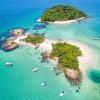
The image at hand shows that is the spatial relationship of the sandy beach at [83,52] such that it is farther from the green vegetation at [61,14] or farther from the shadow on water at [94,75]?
the green vegetation at [61,14]

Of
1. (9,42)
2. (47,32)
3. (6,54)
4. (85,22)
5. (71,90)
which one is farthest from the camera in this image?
(85,22)

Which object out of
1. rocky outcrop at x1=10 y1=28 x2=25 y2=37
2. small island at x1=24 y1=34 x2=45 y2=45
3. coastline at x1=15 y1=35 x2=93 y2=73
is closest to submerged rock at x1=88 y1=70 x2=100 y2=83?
coastline at x1=15 y1=35 x2=93 y2=73

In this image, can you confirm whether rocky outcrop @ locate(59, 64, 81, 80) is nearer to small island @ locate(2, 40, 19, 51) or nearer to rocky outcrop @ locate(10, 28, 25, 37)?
small island @ locate(2, 40, 19, 51)

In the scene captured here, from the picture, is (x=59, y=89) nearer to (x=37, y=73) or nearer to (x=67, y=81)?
(x=67, y=81)

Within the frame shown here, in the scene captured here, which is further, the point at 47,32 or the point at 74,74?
the point at 47,32

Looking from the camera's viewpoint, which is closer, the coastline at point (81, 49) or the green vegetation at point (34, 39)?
the coastline at point (81, 49)

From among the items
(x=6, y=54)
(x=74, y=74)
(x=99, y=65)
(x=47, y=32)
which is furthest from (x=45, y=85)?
(x=47, y=32)

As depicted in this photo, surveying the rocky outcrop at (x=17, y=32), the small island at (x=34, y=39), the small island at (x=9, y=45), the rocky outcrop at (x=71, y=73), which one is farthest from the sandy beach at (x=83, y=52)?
the rocky outcrop at (x=17, y=32)
